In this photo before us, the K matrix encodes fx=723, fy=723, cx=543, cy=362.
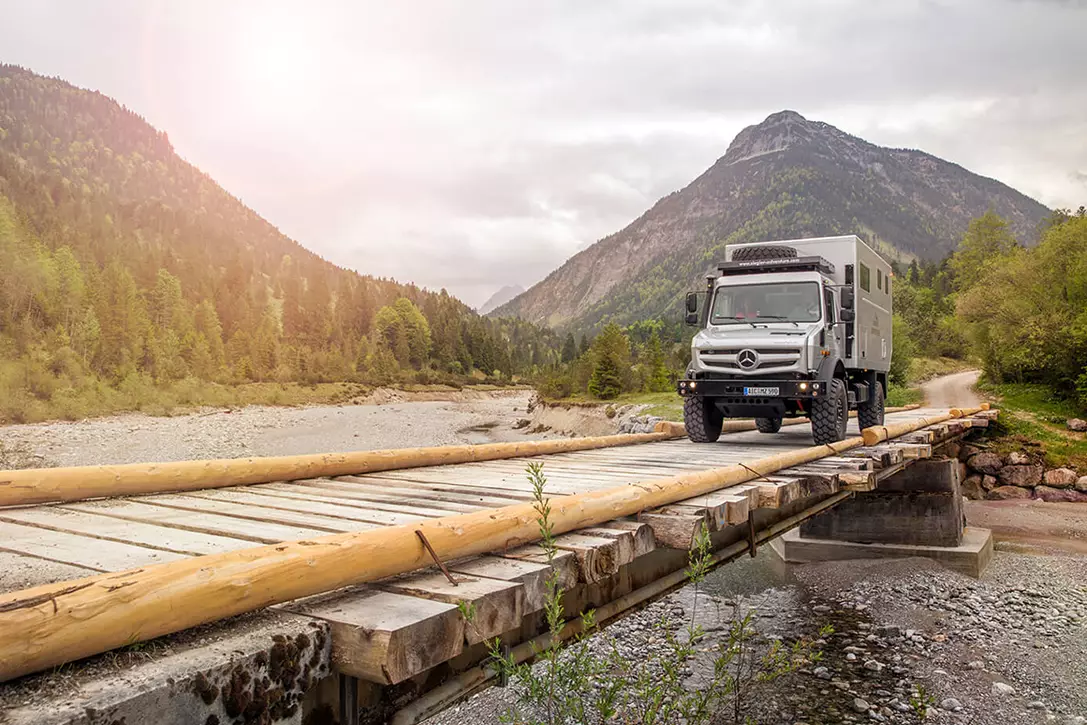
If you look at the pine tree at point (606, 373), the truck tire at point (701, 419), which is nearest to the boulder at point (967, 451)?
the truck tire at point (701, 419)

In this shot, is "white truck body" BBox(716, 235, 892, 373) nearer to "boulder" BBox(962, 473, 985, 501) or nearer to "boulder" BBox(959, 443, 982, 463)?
"boulder" BBox(962, 473, 985, 501)

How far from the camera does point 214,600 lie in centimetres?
241

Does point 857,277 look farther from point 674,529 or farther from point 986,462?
point 986,462

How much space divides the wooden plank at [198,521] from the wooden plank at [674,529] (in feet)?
7.07

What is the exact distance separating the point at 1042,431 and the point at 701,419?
21.6 metres

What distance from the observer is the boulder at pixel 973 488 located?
955 inches

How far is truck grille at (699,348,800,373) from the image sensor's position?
1099cm

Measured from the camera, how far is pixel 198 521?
4.16m

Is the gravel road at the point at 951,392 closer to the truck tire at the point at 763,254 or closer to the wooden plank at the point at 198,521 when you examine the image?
the truck tire at the point at 763,254

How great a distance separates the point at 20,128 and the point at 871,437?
188475 millimetres

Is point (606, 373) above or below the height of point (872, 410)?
above

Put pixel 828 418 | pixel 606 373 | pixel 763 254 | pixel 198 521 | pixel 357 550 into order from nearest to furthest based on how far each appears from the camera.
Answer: pixel 357 550 < pixel 198 521 < pixel 828 418 < pixel 763 254 < pixel 606 373

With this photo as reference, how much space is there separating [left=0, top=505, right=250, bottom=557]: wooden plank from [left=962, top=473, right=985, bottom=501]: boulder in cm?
2621

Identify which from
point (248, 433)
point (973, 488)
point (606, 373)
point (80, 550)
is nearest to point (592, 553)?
point (80, 550)
